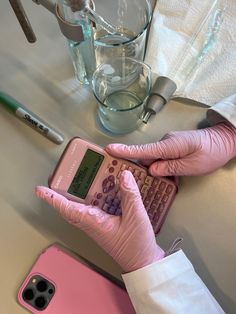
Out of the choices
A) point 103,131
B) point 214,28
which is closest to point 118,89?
point 103,131

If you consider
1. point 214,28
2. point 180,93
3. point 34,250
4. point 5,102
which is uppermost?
point 214,28

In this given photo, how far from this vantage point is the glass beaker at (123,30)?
0.52 metres

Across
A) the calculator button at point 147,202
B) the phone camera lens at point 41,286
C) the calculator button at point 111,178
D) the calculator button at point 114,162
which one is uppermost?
the calculator button at point 114,162

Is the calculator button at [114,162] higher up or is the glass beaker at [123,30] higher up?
the glass beaker at [123,30]

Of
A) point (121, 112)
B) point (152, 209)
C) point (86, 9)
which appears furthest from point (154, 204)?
point (86, 9)

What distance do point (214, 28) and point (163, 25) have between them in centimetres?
8

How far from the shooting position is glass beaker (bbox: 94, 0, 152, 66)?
522mm

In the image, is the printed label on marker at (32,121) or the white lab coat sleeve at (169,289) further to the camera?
the printed label on marker at (32,121)

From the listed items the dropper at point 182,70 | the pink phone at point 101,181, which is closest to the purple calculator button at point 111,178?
the pink phone at point 101,181

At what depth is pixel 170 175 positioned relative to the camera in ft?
1.66

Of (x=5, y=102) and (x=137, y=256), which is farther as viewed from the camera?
(x=5, y=102)

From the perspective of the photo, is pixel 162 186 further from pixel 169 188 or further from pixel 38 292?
pixel 38 292

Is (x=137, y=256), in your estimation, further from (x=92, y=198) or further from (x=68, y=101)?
(x=68, y=101)

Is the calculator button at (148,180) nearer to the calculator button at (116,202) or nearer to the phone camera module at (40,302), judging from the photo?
the calculator button at (116,202)
